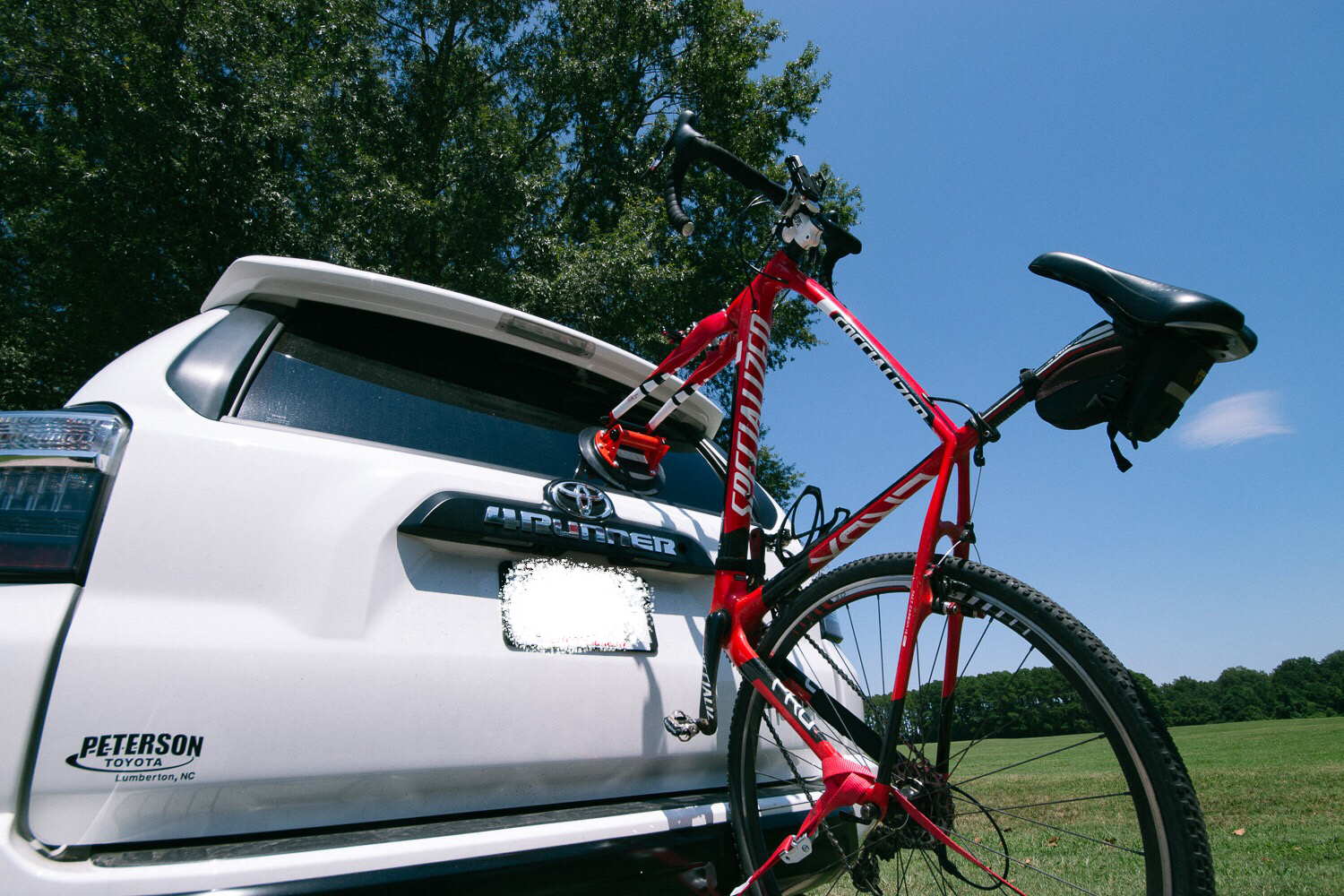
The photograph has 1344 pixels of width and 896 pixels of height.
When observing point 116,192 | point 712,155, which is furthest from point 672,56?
point 712,155

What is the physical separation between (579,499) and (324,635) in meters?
0.67

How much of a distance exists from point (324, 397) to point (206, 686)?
0.70 meters

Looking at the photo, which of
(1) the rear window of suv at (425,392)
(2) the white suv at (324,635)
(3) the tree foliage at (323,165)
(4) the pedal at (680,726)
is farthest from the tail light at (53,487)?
(3) the tree foliage at (323,165)

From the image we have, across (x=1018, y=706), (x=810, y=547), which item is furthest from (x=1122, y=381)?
(x=810, y=547)

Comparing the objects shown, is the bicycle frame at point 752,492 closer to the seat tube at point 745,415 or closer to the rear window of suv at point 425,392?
the seat tube at point 745,415

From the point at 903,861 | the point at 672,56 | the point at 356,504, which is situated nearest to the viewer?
the point at 356,504

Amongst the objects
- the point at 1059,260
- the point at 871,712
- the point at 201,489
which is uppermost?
the point at 1059,260

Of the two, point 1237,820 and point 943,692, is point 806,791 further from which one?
point 1237,820

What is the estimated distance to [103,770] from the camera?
3.81 feet

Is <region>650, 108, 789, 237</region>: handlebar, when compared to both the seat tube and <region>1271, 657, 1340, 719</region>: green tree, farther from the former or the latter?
<region>1271, 657, 1340, 719</region>: green tree

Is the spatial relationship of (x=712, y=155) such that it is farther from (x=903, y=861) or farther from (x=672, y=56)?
(x=672, y=56)

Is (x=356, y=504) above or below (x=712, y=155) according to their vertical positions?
below

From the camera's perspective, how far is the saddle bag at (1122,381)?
1.47 meters

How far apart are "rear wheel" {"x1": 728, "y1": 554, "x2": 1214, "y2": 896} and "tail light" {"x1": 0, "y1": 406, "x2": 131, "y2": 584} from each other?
144cm
